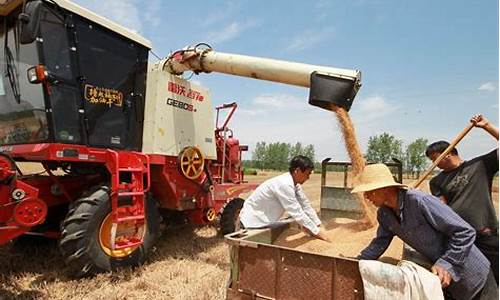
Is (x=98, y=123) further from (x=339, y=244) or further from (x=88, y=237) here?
(x=339, y=244)

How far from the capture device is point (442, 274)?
6.15 feet

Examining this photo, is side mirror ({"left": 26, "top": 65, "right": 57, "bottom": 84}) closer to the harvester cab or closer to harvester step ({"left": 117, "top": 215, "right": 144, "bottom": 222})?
the harvester cab

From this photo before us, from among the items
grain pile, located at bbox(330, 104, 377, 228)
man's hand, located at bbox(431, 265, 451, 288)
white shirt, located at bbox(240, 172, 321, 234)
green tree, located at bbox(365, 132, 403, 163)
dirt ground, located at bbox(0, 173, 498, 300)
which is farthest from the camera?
green tree, located at bbox(365, 132, 403, 163)

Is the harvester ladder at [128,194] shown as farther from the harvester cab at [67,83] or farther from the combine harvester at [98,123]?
the harvester cab at [67,83]

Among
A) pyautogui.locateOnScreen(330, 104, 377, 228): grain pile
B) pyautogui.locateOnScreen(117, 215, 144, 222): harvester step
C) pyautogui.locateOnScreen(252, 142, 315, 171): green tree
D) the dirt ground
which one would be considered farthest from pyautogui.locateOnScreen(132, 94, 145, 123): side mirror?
pyautogui.locateOnScreen(252, 142, 315, 171): green tree

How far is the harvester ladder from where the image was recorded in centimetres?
390

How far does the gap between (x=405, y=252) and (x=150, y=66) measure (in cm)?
388

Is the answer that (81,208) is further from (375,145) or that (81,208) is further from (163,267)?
(375,145)

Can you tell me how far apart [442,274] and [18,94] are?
13.9ft

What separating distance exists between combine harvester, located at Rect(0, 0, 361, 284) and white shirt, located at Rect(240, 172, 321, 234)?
1316 mm

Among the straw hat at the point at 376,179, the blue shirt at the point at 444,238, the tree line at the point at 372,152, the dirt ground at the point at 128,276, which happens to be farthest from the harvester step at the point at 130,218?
the tree line at the point at 372,152

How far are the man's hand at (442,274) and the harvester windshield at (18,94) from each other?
3645mm

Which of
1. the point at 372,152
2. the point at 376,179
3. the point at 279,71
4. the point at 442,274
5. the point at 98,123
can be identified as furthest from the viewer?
the point at 372,152

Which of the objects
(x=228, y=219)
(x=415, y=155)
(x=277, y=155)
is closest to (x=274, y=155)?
(x=277, y=155)
